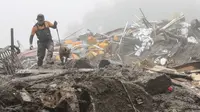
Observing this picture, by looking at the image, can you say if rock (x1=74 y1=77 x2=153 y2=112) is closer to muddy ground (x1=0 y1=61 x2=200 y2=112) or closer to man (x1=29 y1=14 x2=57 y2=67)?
muddy ground (x1=0 y1=61 x2=200 y2=112)

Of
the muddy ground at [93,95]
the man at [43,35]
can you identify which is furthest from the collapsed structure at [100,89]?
the man at [43,35]

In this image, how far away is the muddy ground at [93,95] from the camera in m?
5.54

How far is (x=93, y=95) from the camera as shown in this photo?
5957mm

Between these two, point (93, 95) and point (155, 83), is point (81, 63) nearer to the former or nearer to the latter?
point (155, 83)

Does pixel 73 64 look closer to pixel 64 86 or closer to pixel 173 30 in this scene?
pixel 64 86

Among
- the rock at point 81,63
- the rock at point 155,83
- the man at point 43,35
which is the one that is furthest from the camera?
the man at point 43,35

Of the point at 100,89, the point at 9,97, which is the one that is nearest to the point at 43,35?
the point at 100,89

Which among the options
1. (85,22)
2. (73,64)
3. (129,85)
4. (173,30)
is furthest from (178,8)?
(129,85)

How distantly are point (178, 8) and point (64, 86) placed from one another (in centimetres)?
3648

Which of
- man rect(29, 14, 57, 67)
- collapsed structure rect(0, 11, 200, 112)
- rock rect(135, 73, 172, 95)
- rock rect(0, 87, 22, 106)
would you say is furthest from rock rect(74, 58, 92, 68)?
rock rect(0, 87, 22, 106)

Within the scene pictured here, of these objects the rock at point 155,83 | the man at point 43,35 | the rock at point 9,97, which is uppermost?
the man at point 43,35

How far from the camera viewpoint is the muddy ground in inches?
218

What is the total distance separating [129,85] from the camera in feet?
21.8

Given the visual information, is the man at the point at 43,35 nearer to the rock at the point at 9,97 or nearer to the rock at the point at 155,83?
the rock at the point at 155,83
